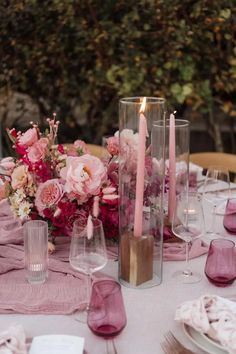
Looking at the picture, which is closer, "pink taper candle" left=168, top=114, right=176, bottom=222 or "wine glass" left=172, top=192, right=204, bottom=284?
"wine glass" left=172, top=192, right=204, bottom=284

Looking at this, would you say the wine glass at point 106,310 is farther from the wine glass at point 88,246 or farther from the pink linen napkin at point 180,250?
the pink linen napkin at point 180,250

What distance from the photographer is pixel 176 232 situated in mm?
A: 1436

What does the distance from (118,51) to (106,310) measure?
2817 mm

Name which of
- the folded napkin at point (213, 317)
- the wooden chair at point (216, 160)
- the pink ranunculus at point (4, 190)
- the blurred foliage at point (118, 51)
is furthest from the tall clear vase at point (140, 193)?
the blurred foliage at point (118, 51)

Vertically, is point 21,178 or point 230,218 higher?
point 21,178

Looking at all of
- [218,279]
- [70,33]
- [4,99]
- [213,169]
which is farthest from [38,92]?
[218,279]

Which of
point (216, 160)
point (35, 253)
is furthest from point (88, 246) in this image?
point (216, 160)

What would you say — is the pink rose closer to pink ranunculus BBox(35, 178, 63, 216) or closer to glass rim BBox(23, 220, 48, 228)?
pink ranunculus BBox(35, 178, 63, 216)

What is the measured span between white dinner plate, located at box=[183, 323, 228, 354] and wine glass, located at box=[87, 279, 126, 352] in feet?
0.43

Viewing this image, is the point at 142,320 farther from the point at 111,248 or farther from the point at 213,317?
the point at 111,248

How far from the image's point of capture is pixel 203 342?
108cm

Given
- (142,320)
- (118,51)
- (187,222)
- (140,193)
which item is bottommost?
(142,320)

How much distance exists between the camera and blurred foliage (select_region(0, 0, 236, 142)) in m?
3.46

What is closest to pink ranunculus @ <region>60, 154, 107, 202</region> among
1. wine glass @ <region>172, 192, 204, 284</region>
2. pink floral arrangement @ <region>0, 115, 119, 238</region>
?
pink floral arrangement @ <region>0, 115, 119, 238</region>
